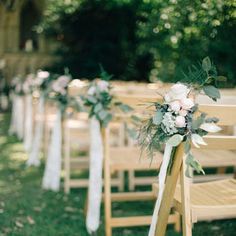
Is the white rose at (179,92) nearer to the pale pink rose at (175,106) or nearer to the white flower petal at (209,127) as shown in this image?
the pale pink rose at (175,106)

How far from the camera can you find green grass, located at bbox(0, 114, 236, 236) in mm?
4508

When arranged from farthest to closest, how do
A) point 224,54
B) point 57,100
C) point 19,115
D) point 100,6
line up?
point 100,6
point 19,115
point 224,54
point 57,100

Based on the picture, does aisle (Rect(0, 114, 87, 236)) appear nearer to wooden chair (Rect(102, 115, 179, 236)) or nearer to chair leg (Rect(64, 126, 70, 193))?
chair leg (Rect(64, 126, 70, 193))

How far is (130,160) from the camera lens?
4.81 m

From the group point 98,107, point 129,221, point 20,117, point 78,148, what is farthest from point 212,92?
point 20,117

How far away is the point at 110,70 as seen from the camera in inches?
468

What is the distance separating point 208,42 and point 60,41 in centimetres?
687

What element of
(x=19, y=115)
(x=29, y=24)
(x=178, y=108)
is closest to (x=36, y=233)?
(x=178, y=108)

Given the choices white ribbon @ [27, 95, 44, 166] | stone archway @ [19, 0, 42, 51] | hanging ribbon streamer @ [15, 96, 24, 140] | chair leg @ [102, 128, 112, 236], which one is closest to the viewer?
chair leg @ [102, 128, 112, 236]

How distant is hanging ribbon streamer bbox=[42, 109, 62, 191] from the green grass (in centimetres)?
11

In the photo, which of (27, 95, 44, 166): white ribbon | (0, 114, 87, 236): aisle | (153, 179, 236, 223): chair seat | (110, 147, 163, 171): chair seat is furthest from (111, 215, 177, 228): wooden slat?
(27, 95, 44, 166): white ribbon

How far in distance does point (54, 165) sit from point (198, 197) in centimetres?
258

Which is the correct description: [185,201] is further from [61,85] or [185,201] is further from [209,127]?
[61,85]

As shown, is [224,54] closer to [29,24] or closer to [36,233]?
[36,233]
